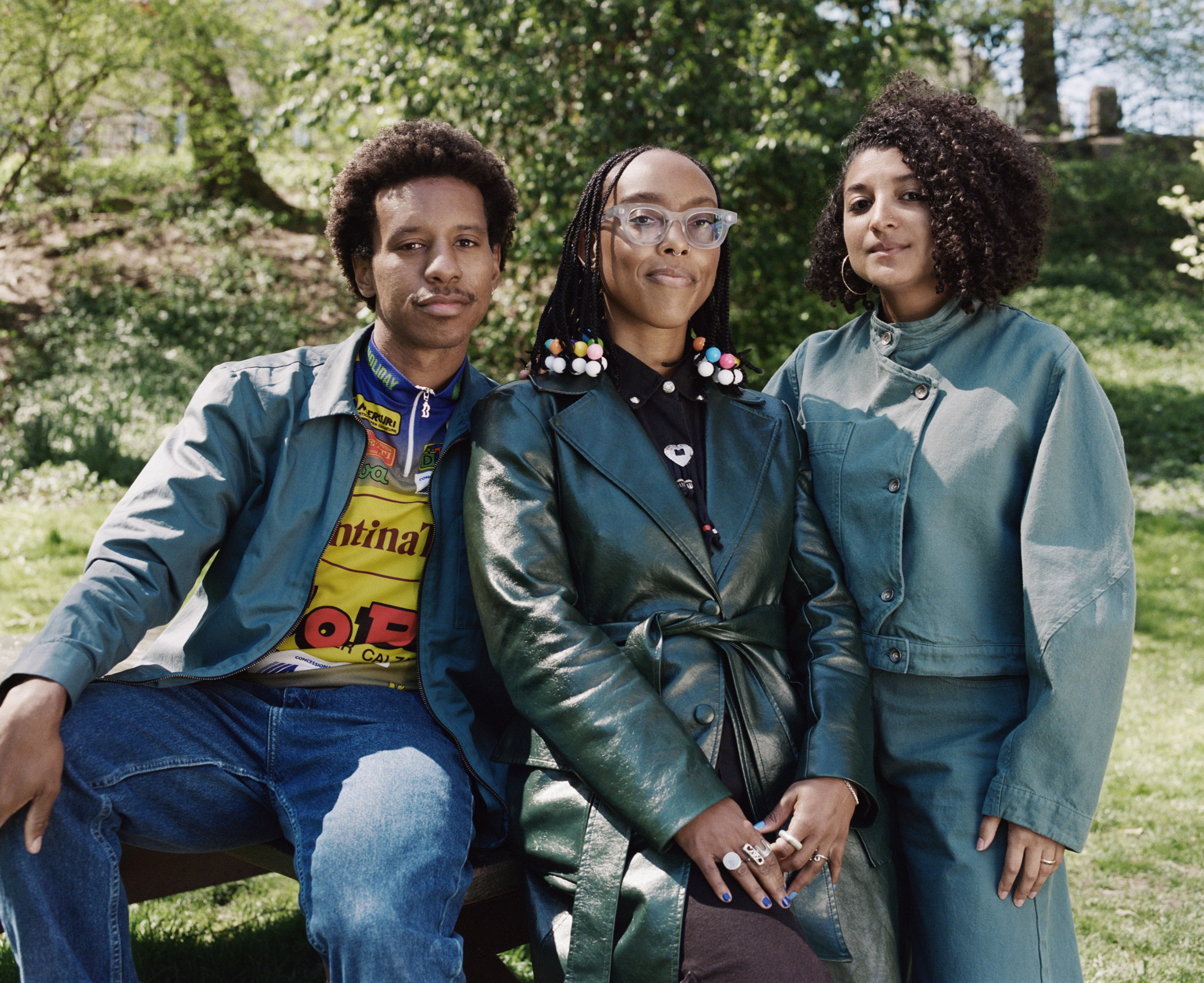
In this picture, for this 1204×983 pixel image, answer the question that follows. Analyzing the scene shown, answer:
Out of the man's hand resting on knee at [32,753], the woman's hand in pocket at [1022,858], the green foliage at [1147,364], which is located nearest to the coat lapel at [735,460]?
the woman's hand in pocket at [1022,858]

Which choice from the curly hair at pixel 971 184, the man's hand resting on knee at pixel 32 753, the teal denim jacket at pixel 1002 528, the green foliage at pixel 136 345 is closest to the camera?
the man's hand resting on knee at pixel 32 753

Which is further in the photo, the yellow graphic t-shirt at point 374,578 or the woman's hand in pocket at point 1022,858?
the yellow graphic t-shirt at point 374,578

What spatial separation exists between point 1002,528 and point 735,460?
0.60 metres

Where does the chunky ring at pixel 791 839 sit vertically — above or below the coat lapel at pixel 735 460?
below

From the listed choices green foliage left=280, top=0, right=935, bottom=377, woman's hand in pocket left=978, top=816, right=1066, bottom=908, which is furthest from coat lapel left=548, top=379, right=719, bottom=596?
green foliage left=280, top=0, right=935, bottom=377

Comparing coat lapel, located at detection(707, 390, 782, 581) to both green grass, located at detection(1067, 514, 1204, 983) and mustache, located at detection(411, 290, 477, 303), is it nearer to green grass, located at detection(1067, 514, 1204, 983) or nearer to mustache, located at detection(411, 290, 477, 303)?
mustache, located at detection(411, 290, 477, 303)

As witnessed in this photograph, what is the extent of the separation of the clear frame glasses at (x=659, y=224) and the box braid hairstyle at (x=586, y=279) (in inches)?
2.7

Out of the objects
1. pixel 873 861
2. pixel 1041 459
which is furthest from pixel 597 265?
pixel 873 861

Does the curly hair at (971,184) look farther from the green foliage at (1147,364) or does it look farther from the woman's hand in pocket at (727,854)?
the green foliage at (1147,364)

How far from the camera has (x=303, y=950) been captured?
134 inches

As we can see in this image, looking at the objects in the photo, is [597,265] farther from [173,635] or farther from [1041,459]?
[173,635]

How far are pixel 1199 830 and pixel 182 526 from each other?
12.7 ft

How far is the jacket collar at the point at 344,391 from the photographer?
8.87ft

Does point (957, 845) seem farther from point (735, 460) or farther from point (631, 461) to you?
point (631, 461)
